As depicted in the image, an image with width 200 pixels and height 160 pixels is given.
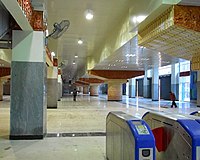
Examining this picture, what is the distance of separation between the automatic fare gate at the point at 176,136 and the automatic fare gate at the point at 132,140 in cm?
37

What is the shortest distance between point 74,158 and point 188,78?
27.0 m

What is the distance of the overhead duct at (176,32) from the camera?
5.77m

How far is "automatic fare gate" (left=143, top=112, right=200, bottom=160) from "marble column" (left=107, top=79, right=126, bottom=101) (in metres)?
24.0

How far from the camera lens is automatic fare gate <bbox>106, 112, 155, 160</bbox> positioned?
10.1 ft

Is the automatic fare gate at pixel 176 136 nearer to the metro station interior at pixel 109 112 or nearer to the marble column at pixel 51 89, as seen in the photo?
the metro station interior at pixel 109 112

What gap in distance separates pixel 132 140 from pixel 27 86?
4403 mm

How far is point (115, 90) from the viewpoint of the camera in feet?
94.5

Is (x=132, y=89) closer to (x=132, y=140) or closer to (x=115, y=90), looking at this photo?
(x=115, y=90)

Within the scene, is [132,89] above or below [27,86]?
below

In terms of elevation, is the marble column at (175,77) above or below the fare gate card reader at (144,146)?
above

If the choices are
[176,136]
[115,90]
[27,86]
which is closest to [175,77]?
[115,90]

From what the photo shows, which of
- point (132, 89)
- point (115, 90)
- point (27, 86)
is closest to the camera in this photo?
point (27, 86)

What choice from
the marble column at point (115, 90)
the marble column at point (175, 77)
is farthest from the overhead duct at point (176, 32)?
the marble column at point (175, 77)

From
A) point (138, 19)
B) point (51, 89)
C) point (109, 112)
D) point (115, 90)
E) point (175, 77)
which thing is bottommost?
point (109, 112)
